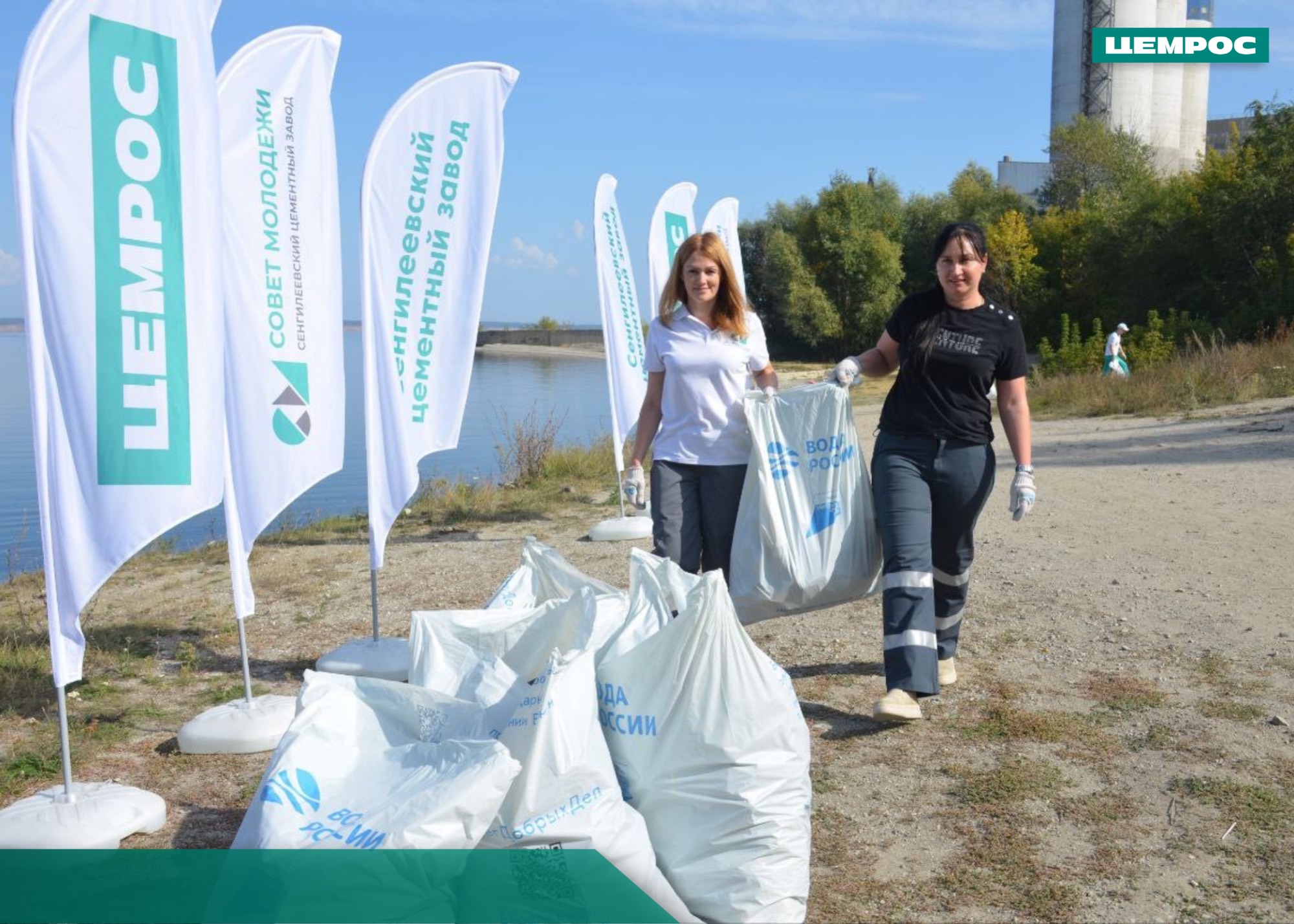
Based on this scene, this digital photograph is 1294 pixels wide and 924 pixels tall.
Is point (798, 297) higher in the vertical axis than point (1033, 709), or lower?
higher

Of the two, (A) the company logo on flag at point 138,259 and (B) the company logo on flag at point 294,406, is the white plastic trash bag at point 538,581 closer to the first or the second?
(A) the company logo on flag at point 138,259

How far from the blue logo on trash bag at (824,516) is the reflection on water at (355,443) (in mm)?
2245

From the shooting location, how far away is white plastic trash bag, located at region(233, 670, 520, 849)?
2.51 m

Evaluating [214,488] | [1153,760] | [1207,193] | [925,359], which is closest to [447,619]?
[214,488]

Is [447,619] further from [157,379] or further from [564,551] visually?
[564,551]

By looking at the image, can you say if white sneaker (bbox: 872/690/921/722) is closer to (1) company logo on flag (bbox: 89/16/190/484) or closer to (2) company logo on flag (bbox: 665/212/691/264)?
(1) company logo on flag (bbox: 89/16/190/484)

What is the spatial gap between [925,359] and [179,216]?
2679mm

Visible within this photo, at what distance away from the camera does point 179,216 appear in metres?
3.71

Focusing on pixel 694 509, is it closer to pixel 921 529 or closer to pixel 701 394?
pixel 701 394

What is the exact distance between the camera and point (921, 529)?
436 cm

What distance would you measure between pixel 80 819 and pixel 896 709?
2.68 meters

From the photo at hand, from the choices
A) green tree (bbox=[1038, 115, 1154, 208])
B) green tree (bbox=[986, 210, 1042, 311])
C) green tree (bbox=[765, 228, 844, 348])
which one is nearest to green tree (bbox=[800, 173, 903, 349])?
green tree (bbox=[765, 228, 844, 348])

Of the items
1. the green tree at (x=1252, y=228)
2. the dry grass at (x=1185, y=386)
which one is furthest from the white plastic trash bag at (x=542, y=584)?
the green tree at (x=1252, y=228)

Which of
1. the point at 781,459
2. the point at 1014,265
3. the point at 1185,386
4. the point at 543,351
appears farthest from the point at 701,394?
the point at 543,351
